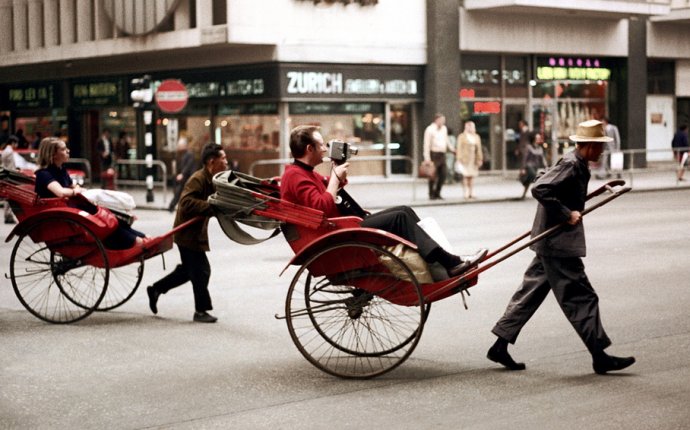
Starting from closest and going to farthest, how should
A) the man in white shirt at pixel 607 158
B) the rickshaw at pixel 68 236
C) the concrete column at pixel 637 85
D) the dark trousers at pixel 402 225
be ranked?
1. the dark trousers at pixel 402 225
2. the rickshaw at pixel 68 236
3. the man in white shirt at pixel 607 158
4. the concrete column at pixel 637 85

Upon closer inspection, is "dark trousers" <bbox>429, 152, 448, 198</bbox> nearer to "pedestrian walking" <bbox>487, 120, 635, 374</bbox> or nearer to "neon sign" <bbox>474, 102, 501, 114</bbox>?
"neon sign" <bbox>474, 102, 501, 114</bbox>

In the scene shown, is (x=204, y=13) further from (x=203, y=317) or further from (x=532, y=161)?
(x=203, y=317)

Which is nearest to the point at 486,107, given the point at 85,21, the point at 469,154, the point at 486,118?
the point at 486,118

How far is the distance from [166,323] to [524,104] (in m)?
26.7

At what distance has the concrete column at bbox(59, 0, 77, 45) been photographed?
34.4 meters

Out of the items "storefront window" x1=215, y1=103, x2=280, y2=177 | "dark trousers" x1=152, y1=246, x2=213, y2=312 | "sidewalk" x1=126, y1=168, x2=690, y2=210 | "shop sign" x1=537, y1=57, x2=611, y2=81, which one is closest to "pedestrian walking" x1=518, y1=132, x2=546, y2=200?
"sidewalk" x1=126, y1=168, x2=690, y2=210

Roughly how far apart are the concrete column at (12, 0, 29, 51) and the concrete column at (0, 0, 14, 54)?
54 cm

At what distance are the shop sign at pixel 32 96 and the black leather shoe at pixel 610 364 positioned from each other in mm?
33301

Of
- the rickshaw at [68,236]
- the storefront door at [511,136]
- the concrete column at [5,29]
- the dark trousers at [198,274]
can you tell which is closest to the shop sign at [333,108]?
the storefront door at [511,136]

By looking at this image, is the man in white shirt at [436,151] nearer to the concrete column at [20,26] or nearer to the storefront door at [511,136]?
the storefront door at [511,136]

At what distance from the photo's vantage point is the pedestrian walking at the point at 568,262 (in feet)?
23.3

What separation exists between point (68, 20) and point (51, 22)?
121cm

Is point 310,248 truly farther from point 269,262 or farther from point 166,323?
point 269,262

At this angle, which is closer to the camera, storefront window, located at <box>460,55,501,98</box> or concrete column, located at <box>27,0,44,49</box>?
storefront window, located at <box>460,55,501,98</box>
